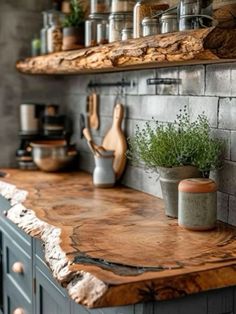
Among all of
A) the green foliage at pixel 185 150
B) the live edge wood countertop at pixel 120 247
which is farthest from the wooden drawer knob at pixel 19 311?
the green foliage at pixel 185 150

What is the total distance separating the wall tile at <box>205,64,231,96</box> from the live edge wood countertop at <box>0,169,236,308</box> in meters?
0.51

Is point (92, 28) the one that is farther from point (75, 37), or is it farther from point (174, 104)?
point (174, 104)

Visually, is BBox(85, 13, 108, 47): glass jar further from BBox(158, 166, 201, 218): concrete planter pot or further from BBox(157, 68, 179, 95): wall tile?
BBox(158, 166, 201, 218): concrete planter pot

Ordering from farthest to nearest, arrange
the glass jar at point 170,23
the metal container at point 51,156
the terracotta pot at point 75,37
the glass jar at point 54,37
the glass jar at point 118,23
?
the metal container at point 51,156 → the glass jar at point 54,37 → the terracotta pot at point 75,37 → the glass jar at point 118,23 → the glass jar at point 170,23

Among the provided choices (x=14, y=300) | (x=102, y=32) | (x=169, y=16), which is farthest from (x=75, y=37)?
(x=14, y=300)

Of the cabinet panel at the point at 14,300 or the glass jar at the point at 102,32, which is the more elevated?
the glass jar at the point at 102,32

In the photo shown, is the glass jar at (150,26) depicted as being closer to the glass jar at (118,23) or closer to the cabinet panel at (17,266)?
the glass jar at (118,23)

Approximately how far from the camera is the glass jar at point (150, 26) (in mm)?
1919

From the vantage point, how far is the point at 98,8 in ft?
8.29

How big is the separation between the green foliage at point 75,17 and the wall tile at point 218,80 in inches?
37.8

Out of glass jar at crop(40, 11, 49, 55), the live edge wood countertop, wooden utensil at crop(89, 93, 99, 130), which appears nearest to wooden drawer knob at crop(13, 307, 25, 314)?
the live edge wood countertop

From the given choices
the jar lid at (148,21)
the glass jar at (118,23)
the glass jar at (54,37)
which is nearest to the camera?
the jar lid at (148,21)

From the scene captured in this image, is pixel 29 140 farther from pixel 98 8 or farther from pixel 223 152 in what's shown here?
pixel 223 152

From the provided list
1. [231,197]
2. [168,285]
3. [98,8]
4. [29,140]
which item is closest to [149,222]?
[231,197]
